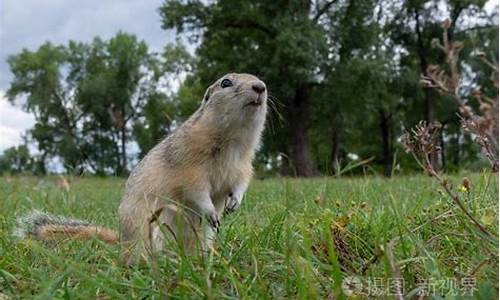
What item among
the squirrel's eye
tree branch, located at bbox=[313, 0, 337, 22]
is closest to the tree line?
tree branch, located at bbox=[313, 0, 337, 22]

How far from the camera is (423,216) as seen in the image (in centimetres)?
297

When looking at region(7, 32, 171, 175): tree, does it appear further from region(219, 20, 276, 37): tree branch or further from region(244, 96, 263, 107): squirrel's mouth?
region(244, 96, 263, 107): squirrel's mouth

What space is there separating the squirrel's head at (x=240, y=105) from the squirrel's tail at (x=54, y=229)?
848 mm

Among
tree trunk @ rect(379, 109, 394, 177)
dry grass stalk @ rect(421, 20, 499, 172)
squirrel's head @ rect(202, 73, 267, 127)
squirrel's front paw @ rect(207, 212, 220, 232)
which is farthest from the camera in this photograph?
tree trunk @ rect(379, 109, 394, 177)

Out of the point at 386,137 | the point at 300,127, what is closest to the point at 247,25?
the point at 300,127

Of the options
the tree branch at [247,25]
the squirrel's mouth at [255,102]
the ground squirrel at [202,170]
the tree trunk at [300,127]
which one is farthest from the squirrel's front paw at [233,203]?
the tree trunk at [300,127]

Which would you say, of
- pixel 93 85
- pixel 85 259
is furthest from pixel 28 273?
pixel 93 85

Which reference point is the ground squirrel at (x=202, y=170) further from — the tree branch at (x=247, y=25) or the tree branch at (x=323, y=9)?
the tree branch at (x=323, y=9)

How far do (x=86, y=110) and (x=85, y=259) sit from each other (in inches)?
1905

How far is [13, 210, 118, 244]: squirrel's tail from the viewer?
3.19 m

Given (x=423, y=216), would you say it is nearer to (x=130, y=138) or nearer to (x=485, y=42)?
(x=485, y=42)

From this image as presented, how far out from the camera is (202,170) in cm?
319

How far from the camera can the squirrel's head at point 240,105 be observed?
334 cm

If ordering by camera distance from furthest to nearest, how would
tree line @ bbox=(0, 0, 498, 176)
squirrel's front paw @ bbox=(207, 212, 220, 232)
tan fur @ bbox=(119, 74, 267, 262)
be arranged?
tree line @ bbox=(0, 0, 498, 176), tan fur @ bbox=(119, 74, 267, 262), squirrel's front paw @ bbox=(207, 212, 220, 232)
